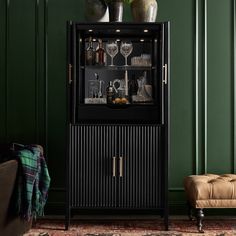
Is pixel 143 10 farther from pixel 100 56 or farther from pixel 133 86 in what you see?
pixel 133 86

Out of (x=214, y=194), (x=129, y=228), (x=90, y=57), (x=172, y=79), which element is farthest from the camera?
(x=172, y=79)

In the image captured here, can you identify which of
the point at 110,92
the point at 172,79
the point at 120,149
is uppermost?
the point at 172,79

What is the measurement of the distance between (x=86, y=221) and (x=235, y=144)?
4.98 feet

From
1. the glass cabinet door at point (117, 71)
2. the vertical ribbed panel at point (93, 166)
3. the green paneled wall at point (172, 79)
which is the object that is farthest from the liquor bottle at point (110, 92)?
the green paneled wall at point (172, 79)

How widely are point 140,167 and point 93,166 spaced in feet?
1.25

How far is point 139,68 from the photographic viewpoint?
13.2 ft

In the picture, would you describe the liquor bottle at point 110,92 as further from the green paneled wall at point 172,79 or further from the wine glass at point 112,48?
the green paneled wall at point 172,79

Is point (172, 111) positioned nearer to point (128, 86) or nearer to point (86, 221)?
point (128, 86)

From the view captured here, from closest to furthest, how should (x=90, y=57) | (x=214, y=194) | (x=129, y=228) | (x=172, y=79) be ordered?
1. (x=214, y=194)
2. (x=129, y=228)
3. (x=90, y=57)
4. (x=172, y=79)

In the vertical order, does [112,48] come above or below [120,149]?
above

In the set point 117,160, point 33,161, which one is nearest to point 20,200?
point 33,161

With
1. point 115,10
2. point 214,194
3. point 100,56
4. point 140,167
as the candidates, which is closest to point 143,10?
point 115,10

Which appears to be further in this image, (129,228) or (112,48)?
(112,48)

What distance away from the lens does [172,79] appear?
439 centimetres
